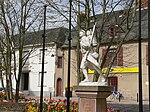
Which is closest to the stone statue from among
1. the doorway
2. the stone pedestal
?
the stone pedestal

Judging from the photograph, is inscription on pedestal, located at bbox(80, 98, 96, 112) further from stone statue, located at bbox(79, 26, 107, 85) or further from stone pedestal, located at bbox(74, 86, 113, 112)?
stone statue, located at bbox(79, 26, 107, 85)

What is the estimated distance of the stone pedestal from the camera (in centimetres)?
834

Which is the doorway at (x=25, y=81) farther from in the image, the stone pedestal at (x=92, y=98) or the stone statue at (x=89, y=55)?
the stone pedestal at (x=92, y=98)

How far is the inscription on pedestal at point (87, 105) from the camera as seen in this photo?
8422 mm

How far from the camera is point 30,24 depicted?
1689 cm

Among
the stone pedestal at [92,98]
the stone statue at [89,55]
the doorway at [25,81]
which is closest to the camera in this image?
the stone pedestal at [92,98]

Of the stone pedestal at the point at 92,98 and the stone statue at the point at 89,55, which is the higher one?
the stone statue at the point at 89,55

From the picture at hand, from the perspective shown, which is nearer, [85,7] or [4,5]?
[85,7]

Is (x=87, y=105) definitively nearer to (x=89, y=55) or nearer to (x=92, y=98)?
(x=92, y=98)

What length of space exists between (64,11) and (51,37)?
2256 cm

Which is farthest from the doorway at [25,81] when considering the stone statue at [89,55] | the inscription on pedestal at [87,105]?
the inscription on pedestal at [87,105]

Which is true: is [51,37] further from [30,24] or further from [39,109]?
[39,109]

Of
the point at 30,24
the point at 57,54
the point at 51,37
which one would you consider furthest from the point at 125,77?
the point at 30,24

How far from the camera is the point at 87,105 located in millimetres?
8547
